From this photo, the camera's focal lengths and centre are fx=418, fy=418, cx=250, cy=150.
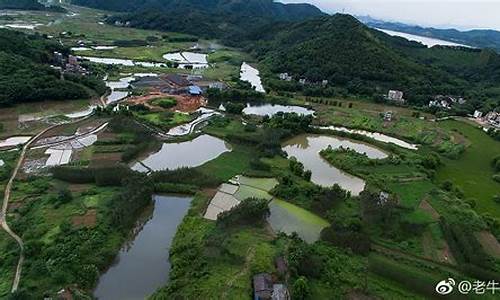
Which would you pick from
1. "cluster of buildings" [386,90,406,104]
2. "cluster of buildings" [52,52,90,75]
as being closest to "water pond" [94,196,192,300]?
"cluster of buildings" [52,52,90,75]

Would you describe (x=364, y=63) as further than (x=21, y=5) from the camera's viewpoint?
No

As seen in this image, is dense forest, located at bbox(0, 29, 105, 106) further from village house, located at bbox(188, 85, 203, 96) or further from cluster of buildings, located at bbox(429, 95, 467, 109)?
cluster of buildings, located at bbox(429, 95, 467, 109)

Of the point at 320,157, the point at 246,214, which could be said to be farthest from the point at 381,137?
the point at 246,214

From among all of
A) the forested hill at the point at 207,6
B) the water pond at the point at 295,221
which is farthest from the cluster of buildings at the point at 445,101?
the forested hill at the point at 207,6

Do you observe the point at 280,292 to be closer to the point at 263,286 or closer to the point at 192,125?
the point at 263,286

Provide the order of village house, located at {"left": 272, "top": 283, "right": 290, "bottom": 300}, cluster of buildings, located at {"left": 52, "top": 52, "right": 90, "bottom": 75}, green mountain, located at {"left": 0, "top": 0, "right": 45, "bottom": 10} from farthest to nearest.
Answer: green mountain, located at {"left": 0, "top": 0, "right": 45, "bottom": 10}, cluster of buildings, located at {"left": 52, "top": 52, "right": 90, "bottom": 75}, village house, located at {"left": 272, "top": 283, "right": 290, "bottom": 300}

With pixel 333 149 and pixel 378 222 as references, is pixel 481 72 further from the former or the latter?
pixel 378 222

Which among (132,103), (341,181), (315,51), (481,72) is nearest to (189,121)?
(132,103)
